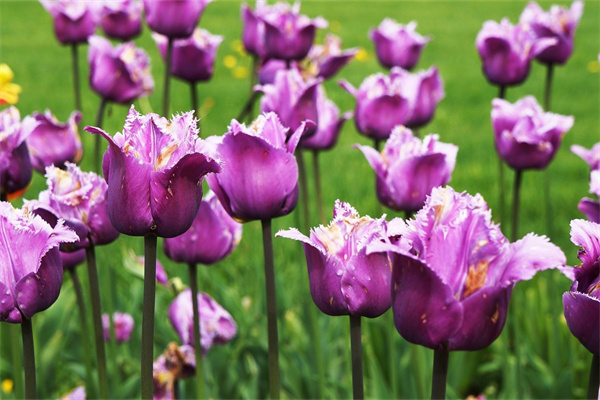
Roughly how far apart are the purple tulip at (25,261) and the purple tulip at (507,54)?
1.46 meters

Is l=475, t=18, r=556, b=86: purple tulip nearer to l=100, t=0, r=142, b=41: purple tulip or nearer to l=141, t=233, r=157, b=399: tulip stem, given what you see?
l=100, t=0, r=142, b=41: purple tulip

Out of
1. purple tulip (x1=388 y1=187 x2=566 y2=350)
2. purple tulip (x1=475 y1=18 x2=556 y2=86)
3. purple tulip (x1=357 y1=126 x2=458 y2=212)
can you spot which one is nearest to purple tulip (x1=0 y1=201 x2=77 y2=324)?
purple tulip (x1=388 y1=187 x2=566 y2=350)

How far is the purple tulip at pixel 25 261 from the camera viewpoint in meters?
0.96

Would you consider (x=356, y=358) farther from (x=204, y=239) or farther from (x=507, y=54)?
(x=507, y=54)

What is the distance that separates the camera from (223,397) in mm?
2115

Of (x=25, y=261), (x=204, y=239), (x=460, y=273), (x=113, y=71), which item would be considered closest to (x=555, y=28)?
(x=113, y=71)

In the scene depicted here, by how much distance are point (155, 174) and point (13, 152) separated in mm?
568

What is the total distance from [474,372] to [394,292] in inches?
66.4

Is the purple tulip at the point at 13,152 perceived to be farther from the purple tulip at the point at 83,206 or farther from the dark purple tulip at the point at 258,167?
the dark purple tulip at the point at 258,167

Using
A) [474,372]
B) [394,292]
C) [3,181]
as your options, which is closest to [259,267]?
[474,372]

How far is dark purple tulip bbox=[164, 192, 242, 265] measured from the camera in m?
1.51

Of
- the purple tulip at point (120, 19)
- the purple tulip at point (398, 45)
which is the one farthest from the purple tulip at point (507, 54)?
the purple tulip at point (120, 19)

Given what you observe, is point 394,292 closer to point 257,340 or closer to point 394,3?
point 257,340

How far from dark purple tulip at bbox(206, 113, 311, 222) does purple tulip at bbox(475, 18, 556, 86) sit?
3.71ft
